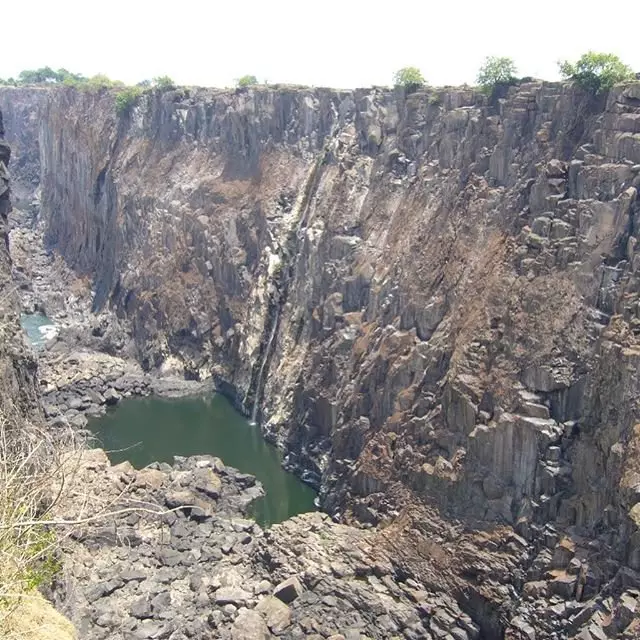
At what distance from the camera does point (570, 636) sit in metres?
22.9

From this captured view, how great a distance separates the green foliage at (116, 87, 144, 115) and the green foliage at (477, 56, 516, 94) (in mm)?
37365

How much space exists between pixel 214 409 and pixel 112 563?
62.3ft

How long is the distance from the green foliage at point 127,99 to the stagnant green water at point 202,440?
2906 cm

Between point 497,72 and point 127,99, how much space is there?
39051 millimetres

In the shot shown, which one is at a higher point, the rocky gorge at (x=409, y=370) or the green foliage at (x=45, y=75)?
the green foliage at (x=45, y=75)

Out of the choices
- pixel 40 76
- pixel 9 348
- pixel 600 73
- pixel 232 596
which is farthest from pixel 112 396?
pixel 40 76

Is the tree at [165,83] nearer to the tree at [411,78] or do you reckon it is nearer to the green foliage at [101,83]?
the green foliage at [101,83]

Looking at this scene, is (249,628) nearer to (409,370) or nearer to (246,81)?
(409,370)

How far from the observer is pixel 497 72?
33812 mm

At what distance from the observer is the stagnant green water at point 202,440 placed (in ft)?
120

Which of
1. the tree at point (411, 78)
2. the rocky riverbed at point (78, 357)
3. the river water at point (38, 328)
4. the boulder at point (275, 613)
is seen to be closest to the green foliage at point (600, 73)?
the tree at point (411, 78)

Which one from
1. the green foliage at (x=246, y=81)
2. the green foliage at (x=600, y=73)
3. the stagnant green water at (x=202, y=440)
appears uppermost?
the green foliage at (x=246, y=81)

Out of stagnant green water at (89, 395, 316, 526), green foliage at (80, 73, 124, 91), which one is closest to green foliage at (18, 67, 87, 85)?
green foliage at (80, 73, 124, 91)

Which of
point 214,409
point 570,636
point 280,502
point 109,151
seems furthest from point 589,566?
point 109,151
